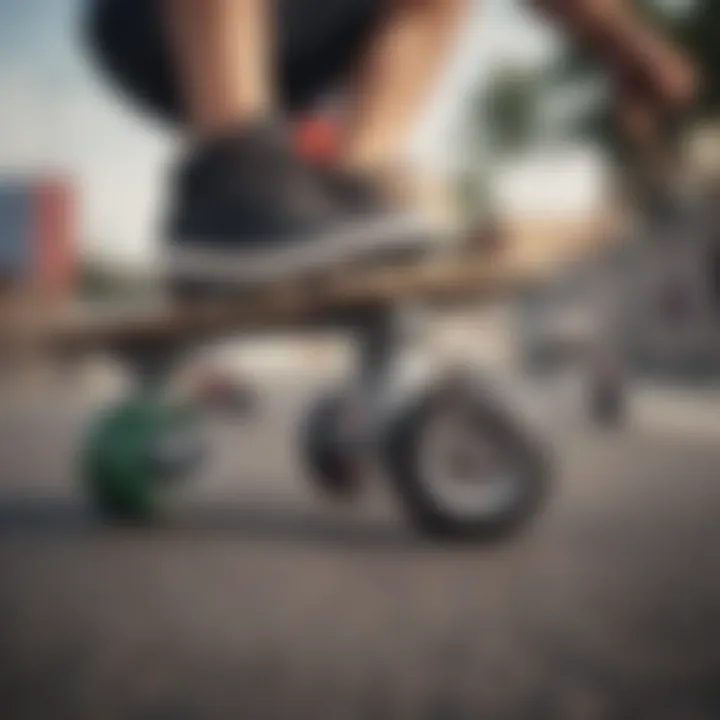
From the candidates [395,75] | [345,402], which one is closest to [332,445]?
[345,402]

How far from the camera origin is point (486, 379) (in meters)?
0.76

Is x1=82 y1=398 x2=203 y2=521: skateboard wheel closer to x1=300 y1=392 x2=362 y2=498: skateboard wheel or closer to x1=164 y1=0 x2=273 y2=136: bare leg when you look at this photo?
x1=300 y1=392 x2=362 y2=498: skateboard wheel

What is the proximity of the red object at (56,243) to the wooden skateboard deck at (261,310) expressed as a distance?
0.07 ft

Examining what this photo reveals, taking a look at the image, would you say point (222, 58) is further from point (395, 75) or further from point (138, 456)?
point (138, 456)

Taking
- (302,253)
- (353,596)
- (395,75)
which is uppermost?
(395,75)

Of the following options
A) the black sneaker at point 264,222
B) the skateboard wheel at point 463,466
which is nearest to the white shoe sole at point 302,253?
the black sneaker at point 264,222

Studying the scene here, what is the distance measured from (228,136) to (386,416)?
0.23m

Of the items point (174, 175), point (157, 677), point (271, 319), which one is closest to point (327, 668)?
point (157, 677)

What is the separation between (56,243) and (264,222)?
0.14 metres

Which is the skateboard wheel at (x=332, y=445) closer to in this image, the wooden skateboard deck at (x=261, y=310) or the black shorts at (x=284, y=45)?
the wooden skateboard deck at (x=261, y=310)

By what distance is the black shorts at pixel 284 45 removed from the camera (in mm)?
749

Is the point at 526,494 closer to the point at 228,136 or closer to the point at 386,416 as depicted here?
the point at 386,416

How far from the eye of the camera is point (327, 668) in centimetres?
70

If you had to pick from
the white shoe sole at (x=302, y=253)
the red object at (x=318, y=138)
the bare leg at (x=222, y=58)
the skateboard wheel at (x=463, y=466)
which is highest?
the bare leg at (x=222, y=58)
